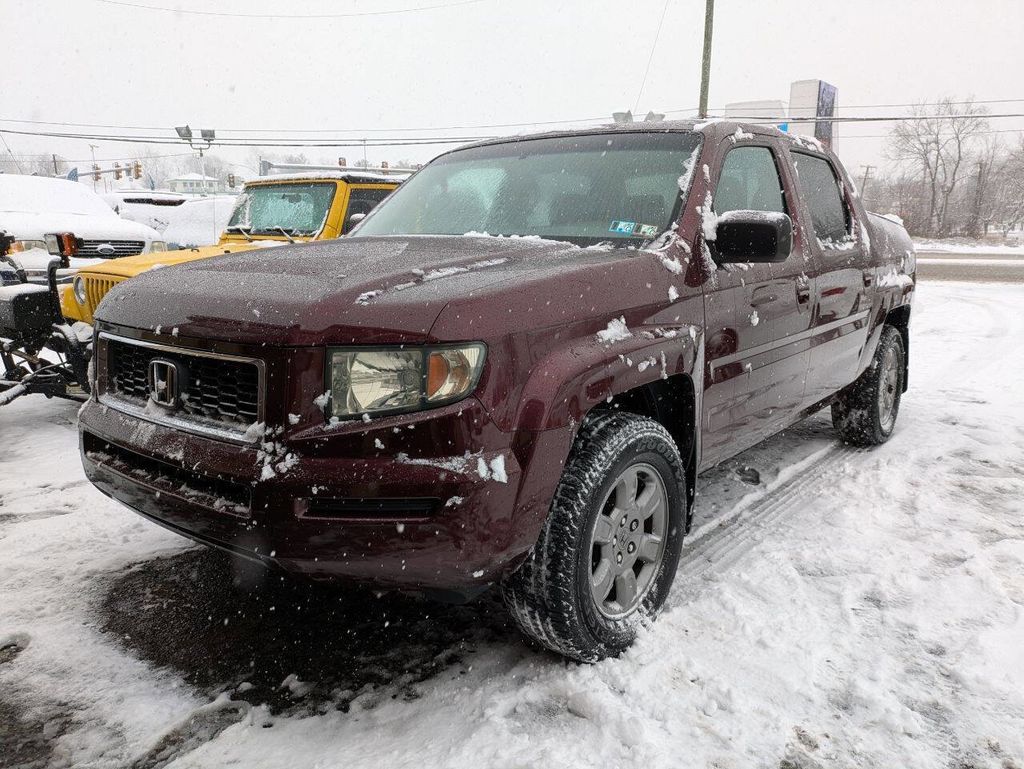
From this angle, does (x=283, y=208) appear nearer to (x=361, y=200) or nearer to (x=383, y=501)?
(x=361, y=200)

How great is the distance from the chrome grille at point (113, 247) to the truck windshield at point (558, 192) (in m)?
5.04

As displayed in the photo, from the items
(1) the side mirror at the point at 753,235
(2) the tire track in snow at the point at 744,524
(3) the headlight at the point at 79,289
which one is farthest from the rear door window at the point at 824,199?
(3) the headlight at the point at 79,289

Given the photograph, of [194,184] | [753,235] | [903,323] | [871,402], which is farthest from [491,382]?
[194,184]

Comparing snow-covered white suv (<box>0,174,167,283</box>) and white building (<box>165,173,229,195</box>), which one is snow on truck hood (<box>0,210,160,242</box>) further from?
white building (<box>165,173,229,195</box>)

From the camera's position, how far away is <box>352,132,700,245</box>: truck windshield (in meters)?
2.90

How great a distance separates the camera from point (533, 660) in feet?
8.15

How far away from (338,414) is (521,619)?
87 cm

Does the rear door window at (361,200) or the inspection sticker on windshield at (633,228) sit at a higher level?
the rear door window at (361,200)

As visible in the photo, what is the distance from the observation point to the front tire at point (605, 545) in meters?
2.21

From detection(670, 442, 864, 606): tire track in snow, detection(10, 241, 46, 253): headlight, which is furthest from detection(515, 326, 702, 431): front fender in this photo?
detection(10, 241, 46, 253): headlight

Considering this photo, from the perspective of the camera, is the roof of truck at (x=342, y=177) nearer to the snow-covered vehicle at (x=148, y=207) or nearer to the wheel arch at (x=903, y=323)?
the wheel arch at (x=903, y=323)

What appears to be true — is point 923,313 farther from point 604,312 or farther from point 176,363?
point 176,363

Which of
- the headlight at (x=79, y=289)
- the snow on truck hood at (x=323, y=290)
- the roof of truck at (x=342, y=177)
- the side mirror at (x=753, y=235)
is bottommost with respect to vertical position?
the headlight at (x=79, y=289)

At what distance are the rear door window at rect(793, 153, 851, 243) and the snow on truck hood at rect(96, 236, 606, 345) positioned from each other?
68.5 inches
